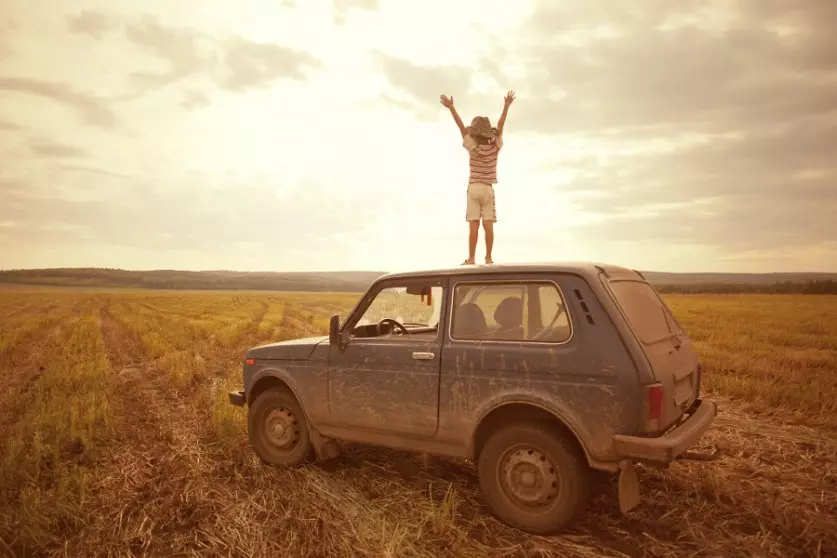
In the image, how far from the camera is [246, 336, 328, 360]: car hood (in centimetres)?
518

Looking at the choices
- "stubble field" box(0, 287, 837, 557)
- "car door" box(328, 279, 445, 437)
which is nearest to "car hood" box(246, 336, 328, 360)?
"car door" box(328, 279, 445, 437)

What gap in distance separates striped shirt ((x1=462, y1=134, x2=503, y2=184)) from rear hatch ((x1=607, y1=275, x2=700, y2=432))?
2.79 metres

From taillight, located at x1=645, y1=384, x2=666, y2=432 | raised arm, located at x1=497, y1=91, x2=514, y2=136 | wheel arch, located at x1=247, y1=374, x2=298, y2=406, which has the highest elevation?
raised arm, located at x1=497, y1=91, x2=514, y2=136

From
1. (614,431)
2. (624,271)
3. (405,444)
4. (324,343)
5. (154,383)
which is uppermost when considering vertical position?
(624,271)

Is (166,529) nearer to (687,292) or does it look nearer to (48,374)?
(48,374)

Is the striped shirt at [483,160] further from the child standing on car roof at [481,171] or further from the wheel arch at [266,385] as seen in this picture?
the wheel arch at [266,385]

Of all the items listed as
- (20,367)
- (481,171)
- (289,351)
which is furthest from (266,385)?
(20,367)

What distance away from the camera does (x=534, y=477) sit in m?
3.83

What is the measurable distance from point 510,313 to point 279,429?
2.74m

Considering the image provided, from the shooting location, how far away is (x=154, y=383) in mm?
9797

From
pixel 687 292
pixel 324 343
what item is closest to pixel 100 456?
pixel 324 343

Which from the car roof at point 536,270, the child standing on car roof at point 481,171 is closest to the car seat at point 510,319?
the car roof at point 536,270

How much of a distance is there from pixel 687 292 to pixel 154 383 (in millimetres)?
64734

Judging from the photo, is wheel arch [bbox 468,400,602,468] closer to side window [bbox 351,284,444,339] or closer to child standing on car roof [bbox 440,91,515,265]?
side window [bbox 351,284,444,339]
